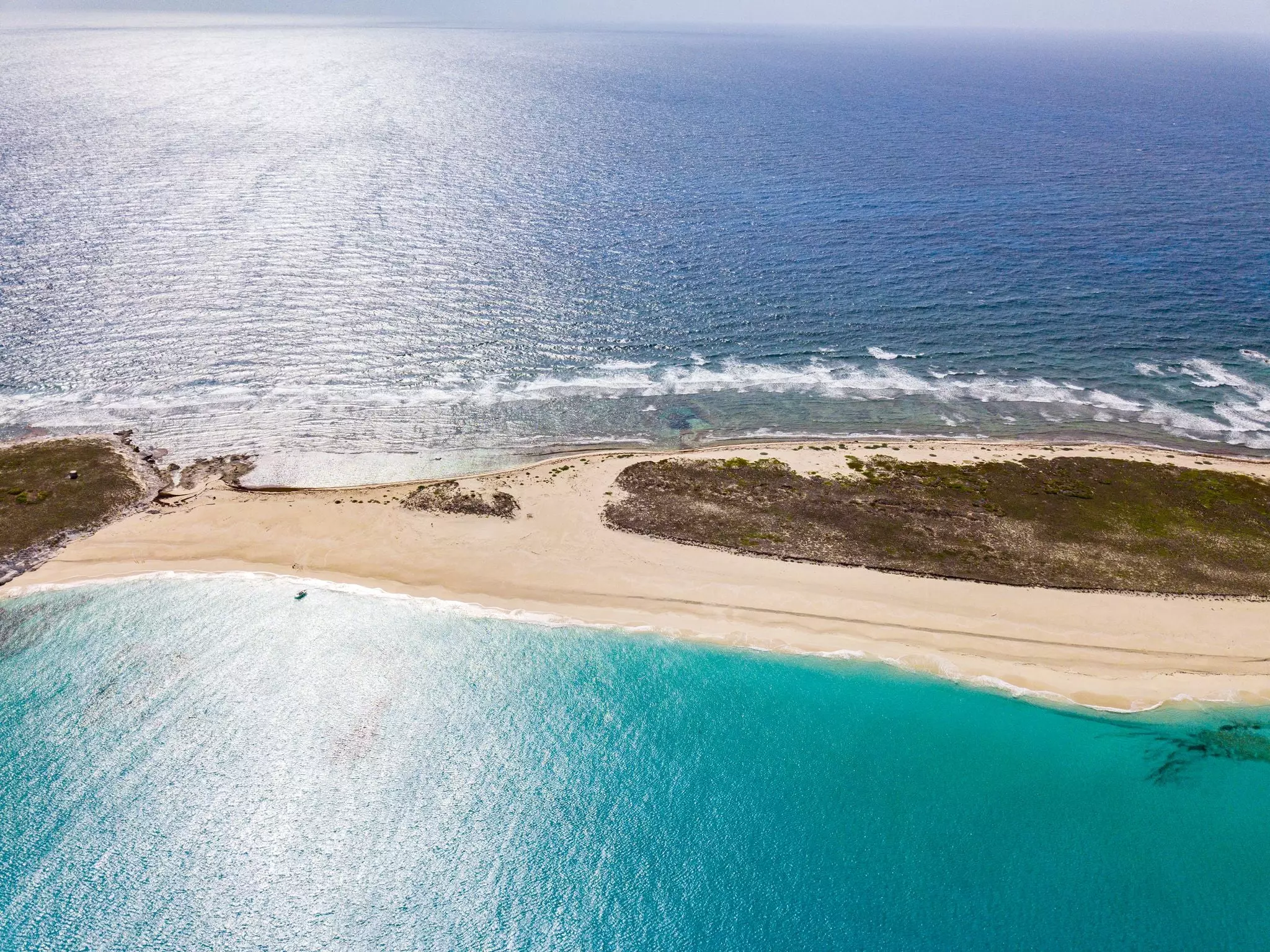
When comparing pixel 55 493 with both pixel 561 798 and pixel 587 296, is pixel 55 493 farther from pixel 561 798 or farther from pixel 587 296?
pixel 587 296

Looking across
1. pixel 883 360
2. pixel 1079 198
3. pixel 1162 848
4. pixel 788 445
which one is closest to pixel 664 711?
pixel 1162 848

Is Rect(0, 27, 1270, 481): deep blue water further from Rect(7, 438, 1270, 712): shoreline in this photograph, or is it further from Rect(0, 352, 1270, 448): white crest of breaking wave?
Rect(7, 438, 1270, 712): shoreline

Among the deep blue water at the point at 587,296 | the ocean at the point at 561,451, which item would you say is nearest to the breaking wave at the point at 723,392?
the deep blue water at the point at 587,296

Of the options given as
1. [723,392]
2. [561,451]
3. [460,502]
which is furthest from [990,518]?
[460,502]

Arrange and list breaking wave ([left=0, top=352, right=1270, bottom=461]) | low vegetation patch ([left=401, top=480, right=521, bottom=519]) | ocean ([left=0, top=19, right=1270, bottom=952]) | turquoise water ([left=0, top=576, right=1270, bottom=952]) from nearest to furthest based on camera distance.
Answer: turquoise water ([left=0, top=576, right=1270, bottom=952]), ocean ([left=0, top=19, right=1270, bottom=952]), low vegetation patch ([left=401, top=480, right=521, bottom=519]), breaking wave ([left=0, top=352, right=1270, bottom=461])

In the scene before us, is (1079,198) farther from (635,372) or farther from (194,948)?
(194,948)

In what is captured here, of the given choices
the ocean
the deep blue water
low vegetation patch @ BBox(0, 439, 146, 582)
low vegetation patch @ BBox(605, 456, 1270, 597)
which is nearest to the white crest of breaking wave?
the deep blue water
